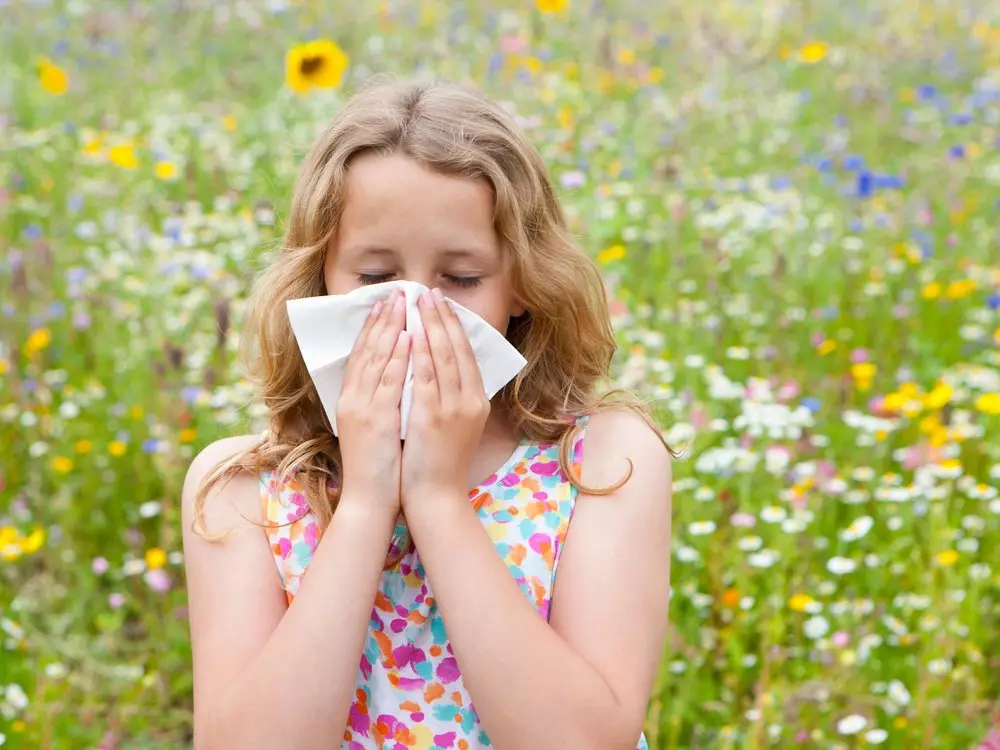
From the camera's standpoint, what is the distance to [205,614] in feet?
5.12

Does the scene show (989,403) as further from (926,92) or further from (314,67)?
(926,92)

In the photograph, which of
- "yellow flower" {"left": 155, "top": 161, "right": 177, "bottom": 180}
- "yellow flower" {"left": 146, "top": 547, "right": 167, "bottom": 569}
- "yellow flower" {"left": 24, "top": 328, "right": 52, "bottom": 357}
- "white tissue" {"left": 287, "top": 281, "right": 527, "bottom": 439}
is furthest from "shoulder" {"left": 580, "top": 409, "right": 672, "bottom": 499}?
"yellow flower" {"left": 155, "top": 161, "right": 177, "bottom": 180}

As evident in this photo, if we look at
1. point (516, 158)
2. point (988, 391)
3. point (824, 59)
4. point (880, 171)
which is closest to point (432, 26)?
point (824, 59)

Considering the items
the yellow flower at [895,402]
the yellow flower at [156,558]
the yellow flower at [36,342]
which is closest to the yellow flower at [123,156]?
the yellow flower at [36,342]

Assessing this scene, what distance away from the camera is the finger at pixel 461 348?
1.53 metres

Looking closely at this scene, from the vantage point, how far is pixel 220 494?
1637 mm

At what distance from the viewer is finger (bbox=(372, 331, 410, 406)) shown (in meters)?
1.52

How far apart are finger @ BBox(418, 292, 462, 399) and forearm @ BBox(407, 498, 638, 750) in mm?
143

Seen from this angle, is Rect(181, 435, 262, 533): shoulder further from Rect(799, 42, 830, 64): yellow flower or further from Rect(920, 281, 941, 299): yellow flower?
Rect(799, 42, 830, 64): yellow flower

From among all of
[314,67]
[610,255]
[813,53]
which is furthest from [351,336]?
[813,53]

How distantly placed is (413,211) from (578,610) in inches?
19.5

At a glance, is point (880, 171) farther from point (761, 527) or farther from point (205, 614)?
point (205, 614)

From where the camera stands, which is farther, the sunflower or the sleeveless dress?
the sunflower

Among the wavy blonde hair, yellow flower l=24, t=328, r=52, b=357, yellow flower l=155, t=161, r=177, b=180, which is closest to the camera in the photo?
the wavy blonde hair
